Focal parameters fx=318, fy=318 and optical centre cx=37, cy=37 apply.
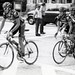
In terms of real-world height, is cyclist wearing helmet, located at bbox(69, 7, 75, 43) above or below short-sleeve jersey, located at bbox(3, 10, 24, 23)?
below

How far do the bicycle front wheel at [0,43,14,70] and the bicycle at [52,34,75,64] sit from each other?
4.43 ft

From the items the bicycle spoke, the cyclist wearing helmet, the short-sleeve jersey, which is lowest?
the bicycle spoke

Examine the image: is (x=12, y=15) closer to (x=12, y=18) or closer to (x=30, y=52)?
(x=12, y=18)

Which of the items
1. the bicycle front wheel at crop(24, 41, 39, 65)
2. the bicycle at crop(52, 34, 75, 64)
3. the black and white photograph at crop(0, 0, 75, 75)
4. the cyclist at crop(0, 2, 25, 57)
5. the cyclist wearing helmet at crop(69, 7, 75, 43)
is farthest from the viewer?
the cyclist wearing helmet at crop(69, 7, 75, 43)

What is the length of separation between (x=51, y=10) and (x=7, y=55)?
17.7 m

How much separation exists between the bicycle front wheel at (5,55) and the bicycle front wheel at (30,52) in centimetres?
68

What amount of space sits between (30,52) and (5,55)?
935mm

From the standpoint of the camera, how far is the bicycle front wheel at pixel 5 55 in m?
8.21

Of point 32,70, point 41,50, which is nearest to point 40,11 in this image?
point 41,50

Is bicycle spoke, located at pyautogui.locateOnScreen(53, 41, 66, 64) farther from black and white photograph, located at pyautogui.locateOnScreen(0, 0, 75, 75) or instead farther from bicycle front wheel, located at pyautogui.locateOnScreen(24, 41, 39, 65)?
bicycle front wheel, located at pyautogui.locateOnScreen(24, 41, 39, 65)

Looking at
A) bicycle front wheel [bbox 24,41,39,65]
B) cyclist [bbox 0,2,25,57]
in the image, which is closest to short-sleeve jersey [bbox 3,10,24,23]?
cyclist [bbox 0,2,25,57]

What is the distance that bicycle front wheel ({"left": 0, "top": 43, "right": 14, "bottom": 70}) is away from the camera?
821 cm

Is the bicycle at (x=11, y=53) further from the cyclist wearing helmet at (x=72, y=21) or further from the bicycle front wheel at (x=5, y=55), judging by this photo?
the cyclist wearing helmet at (x=72, y=21)

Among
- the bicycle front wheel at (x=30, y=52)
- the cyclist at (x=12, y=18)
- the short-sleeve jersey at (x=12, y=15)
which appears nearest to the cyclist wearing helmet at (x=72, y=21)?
the bicycle front wheel at (x=30, y=52)
